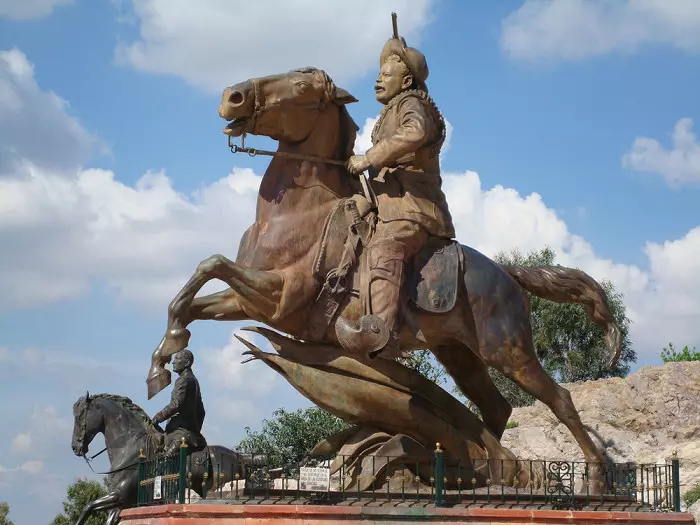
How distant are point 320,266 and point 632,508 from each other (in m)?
4.01

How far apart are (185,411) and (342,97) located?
4834mm

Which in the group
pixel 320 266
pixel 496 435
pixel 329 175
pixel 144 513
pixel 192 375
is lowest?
pixel 144 513

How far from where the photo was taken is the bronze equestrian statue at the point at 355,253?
9781mm


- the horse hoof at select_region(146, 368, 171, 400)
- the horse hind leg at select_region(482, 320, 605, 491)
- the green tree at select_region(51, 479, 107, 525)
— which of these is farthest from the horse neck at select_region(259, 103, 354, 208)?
the green tree at select_region(51, 479, 107, 525)

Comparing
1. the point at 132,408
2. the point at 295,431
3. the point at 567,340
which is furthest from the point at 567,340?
the point at 132,408

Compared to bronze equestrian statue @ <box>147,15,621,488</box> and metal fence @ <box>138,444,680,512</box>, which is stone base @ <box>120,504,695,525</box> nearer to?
metal fence @ <box>138,444,680,512</box>

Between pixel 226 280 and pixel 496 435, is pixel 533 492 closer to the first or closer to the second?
pixel 496 435

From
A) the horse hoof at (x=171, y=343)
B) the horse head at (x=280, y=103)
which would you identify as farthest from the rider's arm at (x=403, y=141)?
the horse hoof at (x=171, y=343)

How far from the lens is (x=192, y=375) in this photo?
1266 cm

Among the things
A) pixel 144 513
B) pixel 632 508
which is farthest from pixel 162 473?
pixel 632 508

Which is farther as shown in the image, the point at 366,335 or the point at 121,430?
the point at 121,430

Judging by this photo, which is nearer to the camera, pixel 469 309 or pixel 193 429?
pixel 469 309

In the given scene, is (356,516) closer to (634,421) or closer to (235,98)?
(235,98)

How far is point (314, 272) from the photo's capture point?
9922mm
